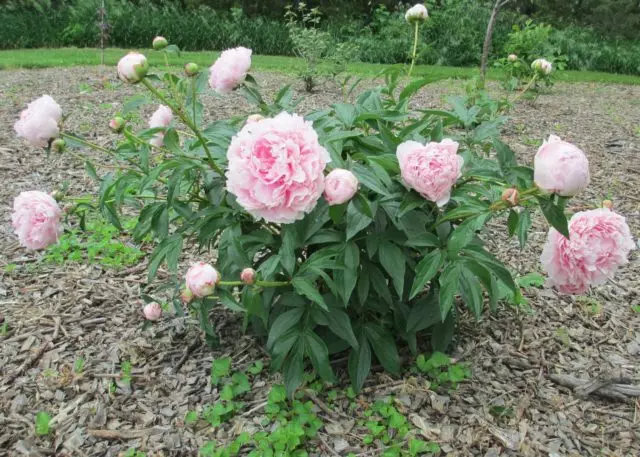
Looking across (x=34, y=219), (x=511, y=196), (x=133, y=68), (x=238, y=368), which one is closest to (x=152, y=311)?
(x=238, y=368)

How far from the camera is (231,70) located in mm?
1753

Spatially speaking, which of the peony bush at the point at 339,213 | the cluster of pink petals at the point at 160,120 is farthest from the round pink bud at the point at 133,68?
the cluster of pink petals at the point at 160,120

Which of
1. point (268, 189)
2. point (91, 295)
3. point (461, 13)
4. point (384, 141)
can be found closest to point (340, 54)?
point (91, 295)

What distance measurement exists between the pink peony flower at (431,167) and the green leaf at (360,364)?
624mm

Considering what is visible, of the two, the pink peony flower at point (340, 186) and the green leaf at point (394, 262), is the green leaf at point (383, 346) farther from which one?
the pink peony flower at point (340, 186)

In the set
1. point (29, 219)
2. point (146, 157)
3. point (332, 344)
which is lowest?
point (332, 344)

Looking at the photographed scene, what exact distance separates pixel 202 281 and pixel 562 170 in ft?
2.81

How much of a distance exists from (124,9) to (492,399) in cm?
1240

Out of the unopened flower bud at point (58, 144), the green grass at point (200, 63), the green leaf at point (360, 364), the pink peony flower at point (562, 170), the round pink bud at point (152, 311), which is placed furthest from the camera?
the green grass at point (200, 63)

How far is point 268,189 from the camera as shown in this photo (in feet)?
4.33

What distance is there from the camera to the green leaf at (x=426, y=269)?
150cm

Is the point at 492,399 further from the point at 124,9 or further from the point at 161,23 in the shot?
the point at 124,9

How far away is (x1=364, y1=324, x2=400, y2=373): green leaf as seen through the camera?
1870mm

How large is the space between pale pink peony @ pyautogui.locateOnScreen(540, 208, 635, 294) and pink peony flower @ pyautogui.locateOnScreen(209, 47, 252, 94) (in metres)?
1.01
